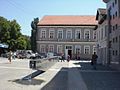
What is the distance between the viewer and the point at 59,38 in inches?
3150

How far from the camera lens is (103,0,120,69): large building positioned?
117 feet


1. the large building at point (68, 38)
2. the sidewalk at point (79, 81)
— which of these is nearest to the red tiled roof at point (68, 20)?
the large building at point (68, 38)

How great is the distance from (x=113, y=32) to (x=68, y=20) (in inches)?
1773

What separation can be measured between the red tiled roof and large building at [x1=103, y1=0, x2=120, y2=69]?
3631 centimetres

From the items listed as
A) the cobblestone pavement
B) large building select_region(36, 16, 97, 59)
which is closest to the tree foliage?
large building select_region(36, 16, 97, 59)

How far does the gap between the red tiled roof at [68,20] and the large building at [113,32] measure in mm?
36306

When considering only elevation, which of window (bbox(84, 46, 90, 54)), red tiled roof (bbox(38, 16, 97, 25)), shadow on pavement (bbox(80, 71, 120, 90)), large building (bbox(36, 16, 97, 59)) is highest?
red tiled roof (bbox(38, 16, 97, 25))

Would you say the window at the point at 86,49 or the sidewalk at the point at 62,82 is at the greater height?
the window at the point at 86,49

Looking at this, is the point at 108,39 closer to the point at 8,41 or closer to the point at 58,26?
the point at 58,26

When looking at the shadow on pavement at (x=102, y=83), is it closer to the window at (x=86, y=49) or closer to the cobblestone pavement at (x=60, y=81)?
the cobblestone pavement at (x=60, y=81)

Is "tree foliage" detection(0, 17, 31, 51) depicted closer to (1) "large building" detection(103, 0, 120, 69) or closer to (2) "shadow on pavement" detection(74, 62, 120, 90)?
(1) "large building" detection(103, 0, 120, 69)

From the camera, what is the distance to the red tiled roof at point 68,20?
81.4 m

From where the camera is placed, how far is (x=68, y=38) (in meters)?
79.8

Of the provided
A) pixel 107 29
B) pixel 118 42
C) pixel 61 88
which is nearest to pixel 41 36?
pixel 107 29
